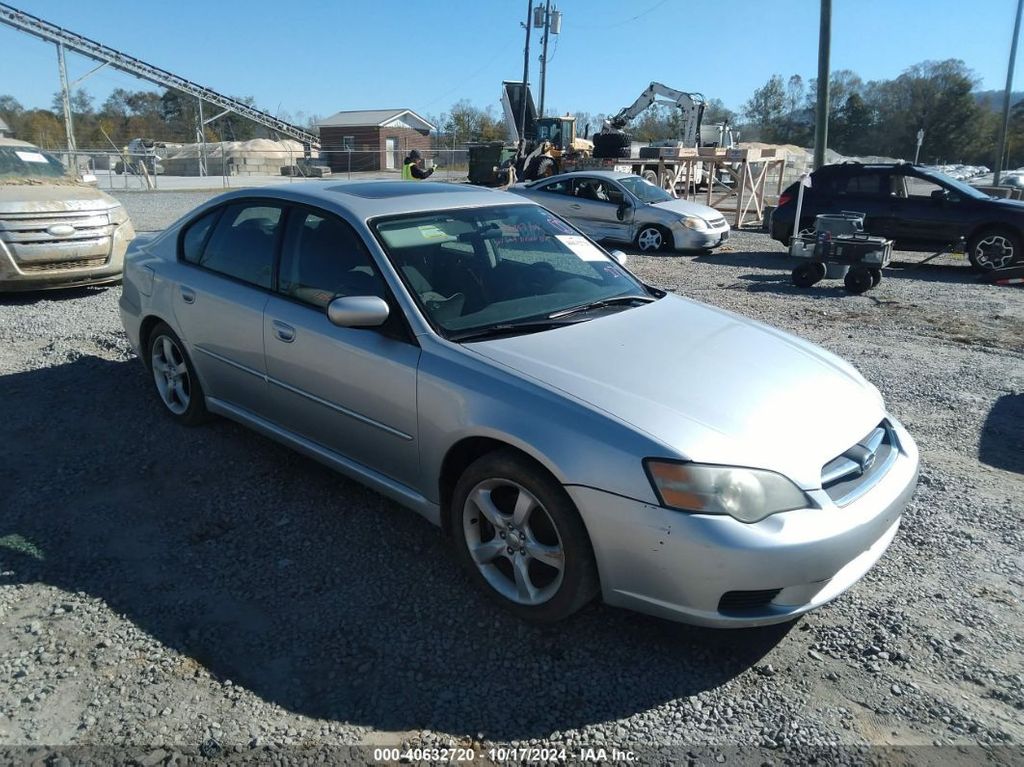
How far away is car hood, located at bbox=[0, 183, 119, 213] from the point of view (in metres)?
8.03

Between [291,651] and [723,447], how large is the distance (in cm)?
179

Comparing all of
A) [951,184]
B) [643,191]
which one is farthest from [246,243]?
[951,184]

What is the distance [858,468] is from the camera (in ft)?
9.41

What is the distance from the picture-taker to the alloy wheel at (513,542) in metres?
2.88

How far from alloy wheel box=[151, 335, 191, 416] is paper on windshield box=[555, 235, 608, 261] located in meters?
2.52

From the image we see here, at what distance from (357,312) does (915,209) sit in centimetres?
1216

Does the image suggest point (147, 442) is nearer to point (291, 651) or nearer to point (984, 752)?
point (291, 651)

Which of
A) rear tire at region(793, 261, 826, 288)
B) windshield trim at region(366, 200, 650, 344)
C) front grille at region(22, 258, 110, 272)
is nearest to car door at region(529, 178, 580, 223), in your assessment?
rear tire at region(793, 261, 826, 288)

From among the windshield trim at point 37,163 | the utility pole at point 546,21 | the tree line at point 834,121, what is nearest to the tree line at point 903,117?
the tree line at point 834,121

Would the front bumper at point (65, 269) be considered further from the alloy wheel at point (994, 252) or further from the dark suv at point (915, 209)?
the alloy wheel at point (994, 252)

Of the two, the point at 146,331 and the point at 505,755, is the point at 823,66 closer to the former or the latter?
the point at 146,331

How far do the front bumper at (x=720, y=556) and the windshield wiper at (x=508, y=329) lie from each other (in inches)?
35.8

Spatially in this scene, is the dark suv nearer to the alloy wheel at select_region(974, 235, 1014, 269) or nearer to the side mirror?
the alloy wheel at select_region(974, 235, 1014, 269)

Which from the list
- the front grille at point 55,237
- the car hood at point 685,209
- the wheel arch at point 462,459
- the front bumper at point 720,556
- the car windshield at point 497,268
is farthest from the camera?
the car hood at point 685,209
